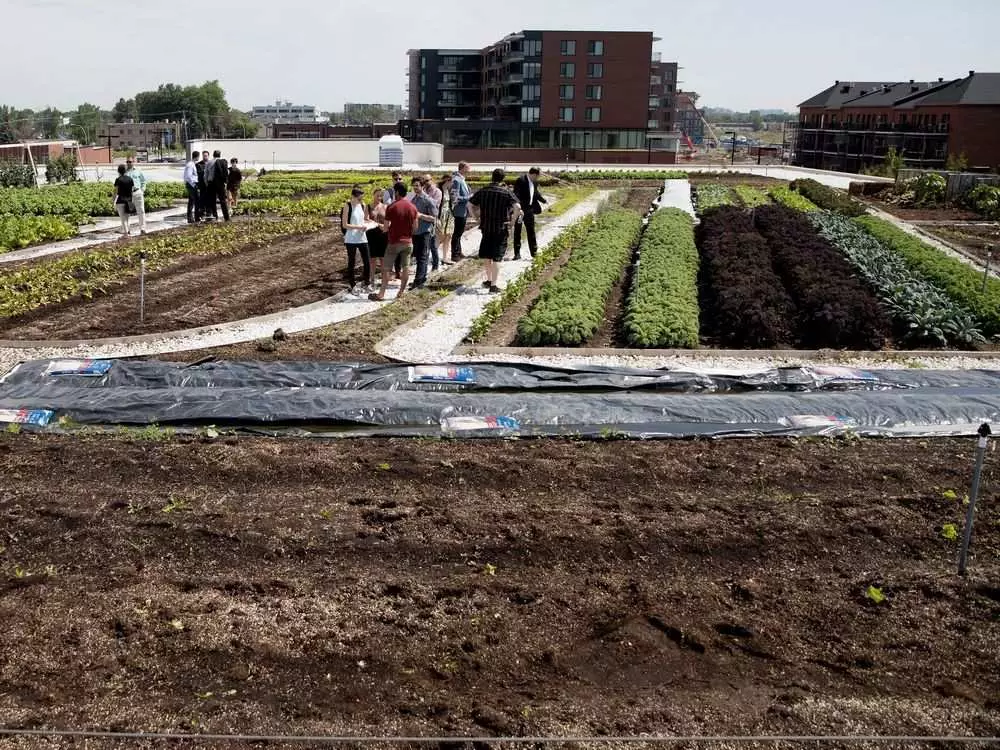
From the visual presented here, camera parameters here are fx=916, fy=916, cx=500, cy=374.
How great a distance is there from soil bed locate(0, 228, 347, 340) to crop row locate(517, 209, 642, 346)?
4334 mm

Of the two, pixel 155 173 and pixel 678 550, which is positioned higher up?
pixel 155 173

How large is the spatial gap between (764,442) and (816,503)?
1702mm

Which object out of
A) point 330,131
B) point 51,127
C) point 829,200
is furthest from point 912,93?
point 51,127

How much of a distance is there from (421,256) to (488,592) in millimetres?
11041

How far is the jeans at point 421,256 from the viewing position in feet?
55.1

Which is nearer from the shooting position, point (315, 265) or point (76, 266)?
point (76, 266)

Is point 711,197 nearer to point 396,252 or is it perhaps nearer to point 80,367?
point 396,252

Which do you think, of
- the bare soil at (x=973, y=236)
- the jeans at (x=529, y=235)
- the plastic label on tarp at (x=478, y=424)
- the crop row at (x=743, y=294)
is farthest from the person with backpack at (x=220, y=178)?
the bare soil at (x=973, y=236)

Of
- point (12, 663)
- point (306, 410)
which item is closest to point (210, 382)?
point (306, 410)

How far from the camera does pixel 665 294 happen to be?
15336 mm

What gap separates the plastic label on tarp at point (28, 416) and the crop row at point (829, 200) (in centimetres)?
2489

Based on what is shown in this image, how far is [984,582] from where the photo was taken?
6824 mm

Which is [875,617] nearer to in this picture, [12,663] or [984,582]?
[984,582]

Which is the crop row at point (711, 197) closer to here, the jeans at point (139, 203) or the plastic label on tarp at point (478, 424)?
the jeans at point (139, 203)
